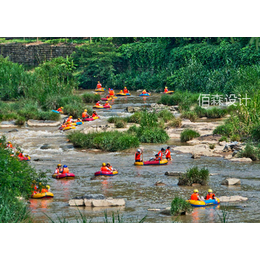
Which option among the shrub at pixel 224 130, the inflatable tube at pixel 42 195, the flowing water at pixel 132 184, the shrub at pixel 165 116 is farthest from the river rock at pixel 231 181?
the shrub at pixel 165 116

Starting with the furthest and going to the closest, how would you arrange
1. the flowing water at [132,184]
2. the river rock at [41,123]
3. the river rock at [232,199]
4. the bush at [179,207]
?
the river rock at [41,123], the river rock at [232,199], the flowing water at [132,184], the bush at [179,207]

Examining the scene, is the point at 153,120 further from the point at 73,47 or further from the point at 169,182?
the point at 73,47

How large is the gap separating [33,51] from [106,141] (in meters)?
26.6

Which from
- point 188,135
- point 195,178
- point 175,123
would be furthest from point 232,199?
point 175,123

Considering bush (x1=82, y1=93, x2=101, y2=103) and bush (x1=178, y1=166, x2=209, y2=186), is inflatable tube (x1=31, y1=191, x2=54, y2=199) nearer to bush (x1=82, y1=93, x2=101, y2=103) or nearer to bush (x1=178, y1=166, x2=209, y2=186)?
bush (x1=178, y1=166, x2=209, y2=186)

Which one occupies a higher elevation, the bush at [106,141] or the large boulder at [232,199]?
the large boulder at [232,199]

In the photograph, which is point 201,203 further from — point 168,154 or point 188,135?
point 188,135

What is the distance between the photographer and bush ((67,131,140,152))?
2269 cm

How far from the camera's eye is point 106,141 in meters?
22.9

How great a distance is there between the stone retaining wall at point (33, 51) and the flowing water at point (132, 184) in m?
22.3

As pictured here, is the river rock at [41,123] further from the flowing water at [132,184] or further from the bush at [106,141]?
the bush at [106,141]

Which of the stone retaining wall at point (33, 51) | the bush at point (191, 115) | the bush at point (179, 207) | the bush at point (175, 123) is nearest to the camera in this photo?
the bush at point (179, 207)

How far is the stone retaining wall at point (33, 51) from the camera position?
47.4 m

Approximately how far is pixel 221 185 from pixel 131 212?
13.7ft
